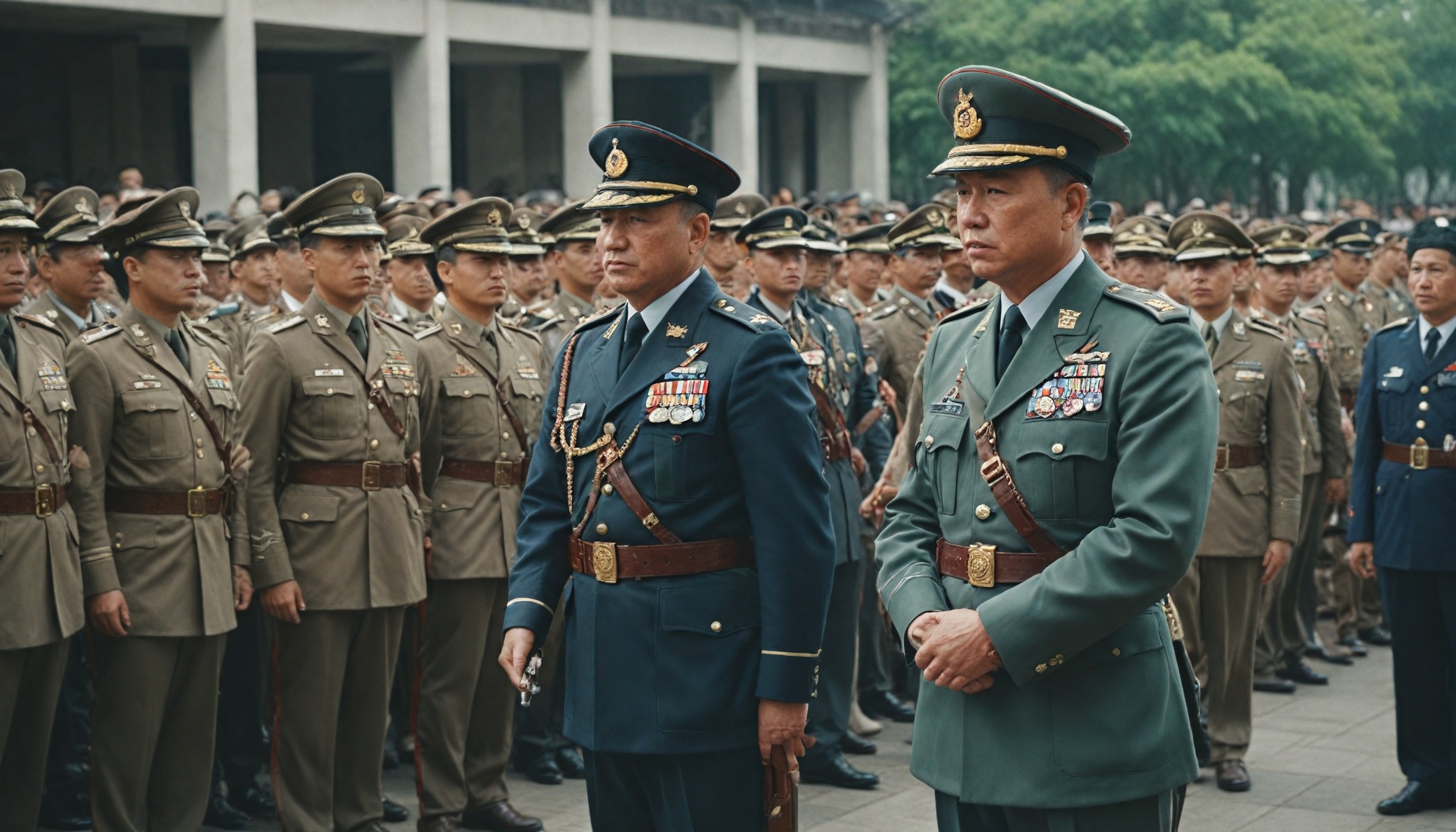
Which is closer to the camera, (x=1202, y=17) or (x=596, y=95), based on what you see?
(x=596, y=95)

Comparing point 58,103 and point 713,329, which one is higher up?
point 58,103

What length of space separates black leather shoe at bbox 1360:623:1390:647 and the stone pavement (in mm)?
2041

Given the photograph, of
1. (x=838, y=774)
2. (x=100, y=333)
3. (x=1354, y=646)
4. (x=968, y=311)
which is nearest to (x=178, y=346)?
(x=100, y=333)

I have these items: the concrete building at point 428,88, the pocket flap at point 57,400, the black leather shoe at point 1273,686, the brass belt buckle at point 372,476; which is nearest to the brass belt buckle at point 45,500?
the pocket flap at point 57,400

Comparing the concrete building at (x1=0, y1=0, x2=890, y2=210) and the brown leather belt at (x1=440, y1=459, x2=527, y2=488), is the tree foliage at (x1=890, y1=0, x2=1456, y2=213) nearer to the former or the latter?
the concrete building at (x1=0, y1=0, x2=890, y2=210)


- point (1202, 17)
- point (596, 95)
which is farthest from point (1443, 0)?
point (596, 95)

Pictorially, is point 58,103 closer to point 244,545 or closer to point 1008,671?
point 244,545

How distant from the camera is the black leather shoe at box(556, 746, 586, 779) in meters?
7.58

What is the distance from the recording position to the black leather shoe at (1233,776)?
23.6 ft

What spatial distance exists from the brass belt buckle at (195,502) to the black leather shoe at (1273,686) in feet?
19.7

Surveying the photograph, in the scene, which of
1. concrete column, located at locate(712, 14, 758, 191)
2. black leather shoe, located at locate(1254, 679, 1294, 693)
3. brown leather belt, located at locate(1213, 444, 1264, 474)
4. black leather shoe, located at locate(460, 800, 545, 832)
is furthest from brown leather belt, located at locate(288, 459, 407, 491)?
concrete column, located at locate(712, 14, 758, 191)

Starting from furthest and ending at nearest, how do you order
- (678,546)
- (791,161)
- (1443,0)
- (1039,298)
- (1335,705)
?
(1443,0), (791,161), (1335,705), (678,546), (1039,298)

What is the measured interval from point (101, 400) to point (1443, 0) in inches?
2007

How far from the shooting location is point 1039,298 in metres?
3.65
